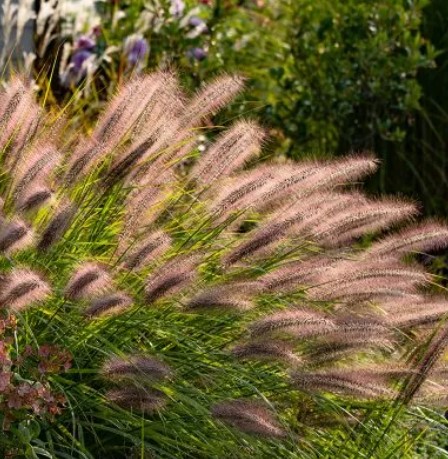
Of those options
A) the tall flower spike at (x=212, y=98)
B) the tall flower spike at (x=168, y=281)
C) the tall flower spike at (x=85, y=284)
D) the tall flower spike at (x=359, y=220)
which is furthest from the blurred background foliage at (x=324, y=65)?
the tall flower spike at (x=85, y=284)

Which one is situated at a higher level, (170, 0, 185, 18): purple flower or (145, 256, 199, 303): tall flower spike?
(145, 256, 199, 303): tall flower spike

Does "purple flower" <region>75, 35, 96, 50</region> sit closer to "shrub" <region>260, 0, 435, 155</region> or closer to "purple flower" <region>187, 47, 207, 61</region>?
"purple flower" <region>187, 47, 207, 61</region>

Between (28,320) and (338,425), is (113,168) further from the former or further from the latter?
(338,425)

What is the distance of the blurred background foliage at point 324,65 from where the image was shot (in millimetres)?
6309

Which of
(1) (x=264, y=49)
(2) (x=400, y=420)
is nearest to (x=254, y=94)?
(1) (x=264, y=49)

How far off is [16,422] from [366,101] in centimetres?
391

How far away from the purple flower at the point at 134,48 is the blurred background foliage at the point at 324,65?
0.01 meters

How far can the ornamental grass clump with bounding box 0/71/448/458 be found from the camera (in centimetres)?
285

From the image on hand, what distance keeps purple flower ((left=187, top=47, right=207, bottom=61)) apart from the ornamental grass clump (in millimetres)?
2850

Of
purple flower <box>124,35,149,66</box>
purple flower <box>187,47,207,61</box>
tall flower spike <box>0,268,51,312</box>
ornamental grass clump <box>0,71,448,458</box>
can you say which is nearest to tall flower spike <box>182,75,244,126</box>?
ornamental grass clump <box>0,71,448,458</box>

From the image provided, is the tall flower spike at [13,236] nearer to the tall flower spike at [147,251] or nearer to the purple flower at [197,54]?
the tall flower spike at [147,251]

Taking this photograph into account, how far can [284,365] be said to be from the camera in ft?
10.5

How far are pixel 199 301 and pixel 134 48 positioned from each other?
139 inches

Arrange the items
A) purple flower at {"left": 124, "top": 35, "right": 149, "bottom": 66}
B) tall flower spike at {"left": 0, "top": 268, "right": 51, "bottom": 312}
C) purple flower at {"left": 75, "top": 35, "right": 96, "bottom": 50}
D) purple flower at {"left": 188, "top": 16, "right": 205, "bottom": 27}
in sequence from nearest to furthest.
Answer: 1. tall flower spike at {"left": 0, "top": 268, "right": 51, "bottom": 312}
2. purple flower at {"left": 124, "top": 35, "right": 149, "bottom": 66}
3. purple flower at {"left": 188, "top": 16, "right": 205, "bottom": 27}
4. purple flower at {"left": 75, "top": 35, "right": 96, "bottom": 50}
